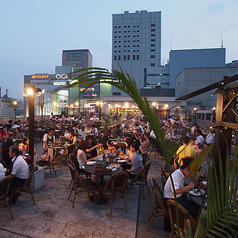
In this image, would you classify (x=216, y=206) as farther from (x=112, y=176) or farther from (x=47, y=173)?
(x=47, y=173)

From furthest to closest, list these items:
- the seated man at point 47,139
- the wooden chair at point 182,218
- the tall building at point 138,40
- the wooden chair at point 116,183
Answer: the tall building at point 138,40 → the seated man at point 47,139 → the wooden chair at point 116,183 → the wooden chair at point 182,218

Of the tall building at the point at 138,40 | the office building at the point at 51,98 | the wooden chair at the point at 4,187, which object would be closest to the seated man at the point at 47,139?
the wooden chair at the point at 4,187

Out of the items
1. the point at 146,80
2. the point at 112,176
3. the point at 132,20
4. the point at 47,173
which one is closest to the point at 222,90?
the point at 112,176

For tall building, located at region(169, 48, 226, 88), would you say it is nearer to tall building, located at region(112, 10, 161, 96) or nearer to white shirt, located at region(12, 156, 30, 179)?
tall building, located at region(112, 10, 161, 96)

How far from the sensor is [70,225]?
3826 mm

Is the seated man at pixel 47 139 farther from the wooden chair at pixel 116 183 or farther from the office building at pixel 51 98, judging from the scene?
the office building at pixel 51 98

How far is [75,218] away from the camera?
408 cm

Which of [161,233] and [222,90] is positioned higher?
[222,90]

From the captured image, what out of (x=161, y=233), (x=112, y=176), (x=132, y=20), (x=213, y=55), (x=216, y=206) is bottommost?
(x=161, y=233)

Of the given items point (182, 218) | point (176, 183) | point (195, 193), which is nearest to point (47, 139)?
point (176, 183)

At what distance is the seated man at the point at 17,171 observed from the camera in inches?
175

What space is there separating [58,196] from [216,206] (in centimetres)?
439

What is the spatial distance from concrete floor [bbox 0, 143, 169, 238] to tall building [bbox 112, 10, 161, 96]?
71.2 meters

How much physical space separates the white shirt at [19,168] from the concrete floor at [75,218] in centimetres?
68
